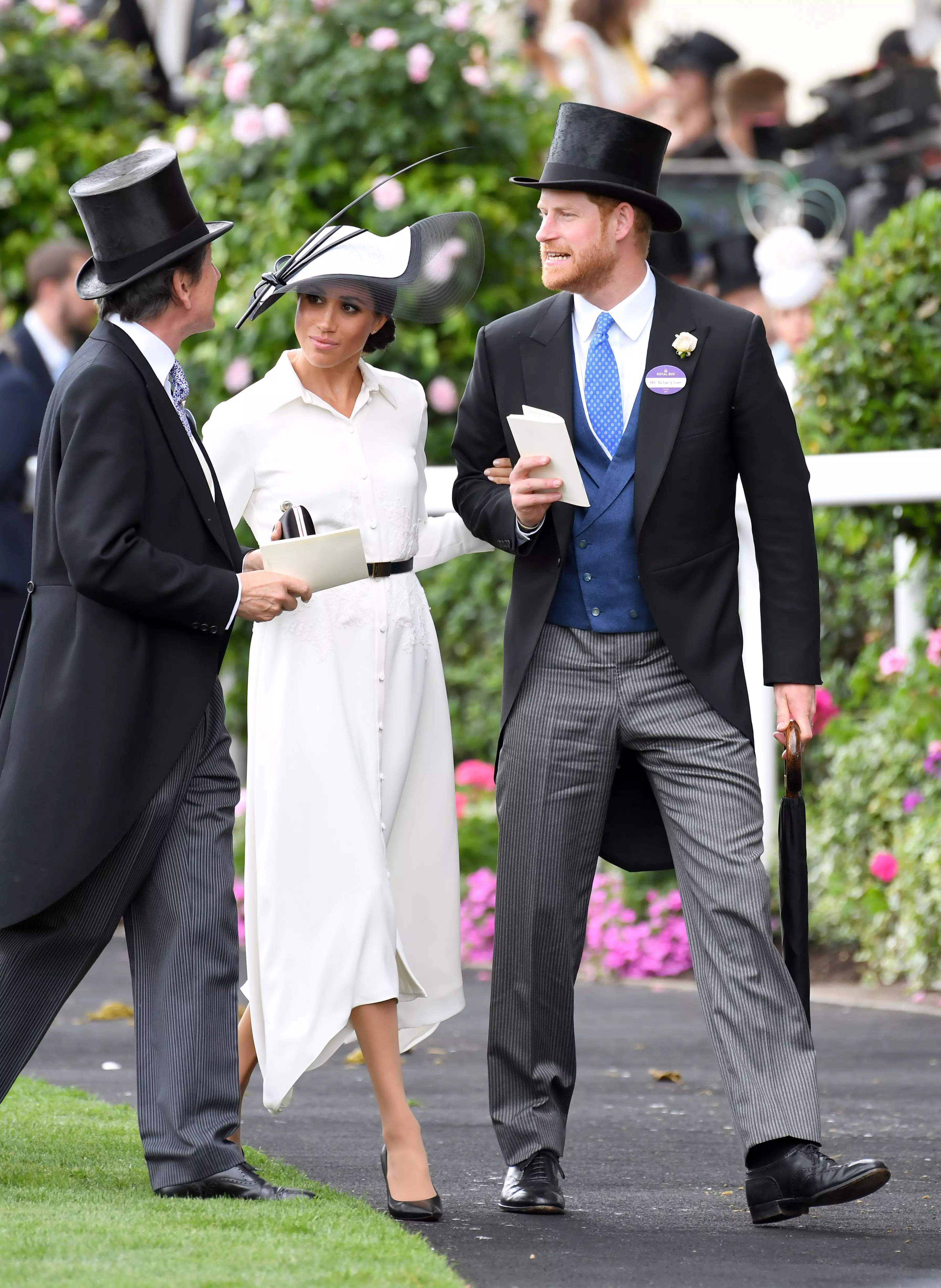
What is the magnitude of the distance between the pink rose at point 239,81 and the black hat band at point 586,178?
4345mm

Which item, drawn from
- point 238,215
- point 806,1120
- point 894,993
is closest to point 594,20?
point 238,215

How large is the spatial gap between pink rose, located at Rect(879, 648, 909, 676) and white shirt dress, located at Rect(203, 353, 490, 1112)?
2857 mm

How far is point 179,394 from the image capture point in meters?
4.10

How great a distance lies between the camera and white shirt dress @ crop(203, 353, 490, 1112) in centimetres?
415

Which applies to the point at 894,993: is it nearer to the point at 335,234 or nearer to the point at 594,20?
the point at 335,234

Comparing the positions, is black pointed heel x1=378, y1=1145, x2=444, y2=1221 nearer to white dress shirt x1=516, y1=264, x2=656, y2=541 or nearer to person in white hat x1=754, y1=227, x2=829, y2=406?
white dress shirt x1=516, y1=264, x2=656, y2=541

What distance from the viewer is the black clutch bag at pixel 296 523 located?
4.11 m

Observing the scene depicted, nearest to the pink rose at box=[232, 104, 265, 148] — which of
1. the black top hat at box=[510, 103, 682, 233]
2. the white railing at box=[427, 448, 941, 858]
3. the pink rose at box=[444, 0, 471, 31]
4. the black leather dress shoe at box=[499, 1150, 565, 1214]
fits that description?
the pink rose at box=[444, 0, 471, 31]

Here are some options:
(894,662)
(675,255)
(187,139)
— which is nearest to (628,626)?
(894,662)

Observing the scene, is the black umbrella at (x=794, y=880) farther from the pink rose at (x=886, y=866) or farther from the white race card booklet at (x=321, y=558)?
A: the pink rose at (x=886, y=866)

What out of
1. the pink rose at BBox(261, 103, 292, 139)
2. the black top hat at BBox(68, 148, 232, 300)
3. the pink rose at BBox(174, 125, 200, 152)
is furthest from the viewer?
the pink rose at BBox(174, 125, 200, 152)

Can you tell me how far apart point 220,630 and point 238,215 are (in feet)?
15.4

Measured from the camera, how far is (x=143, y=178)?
4.04 meters

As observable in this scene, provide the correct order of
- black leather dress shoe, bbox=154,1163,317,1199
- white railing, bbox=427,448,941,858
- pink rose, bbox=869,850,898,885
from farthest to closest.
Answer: pink rose, bbox=869,850,898,885 → white railing, bbox=427,448,941,858 → black leather dress shoe, bbox=154,1163,317,1199
